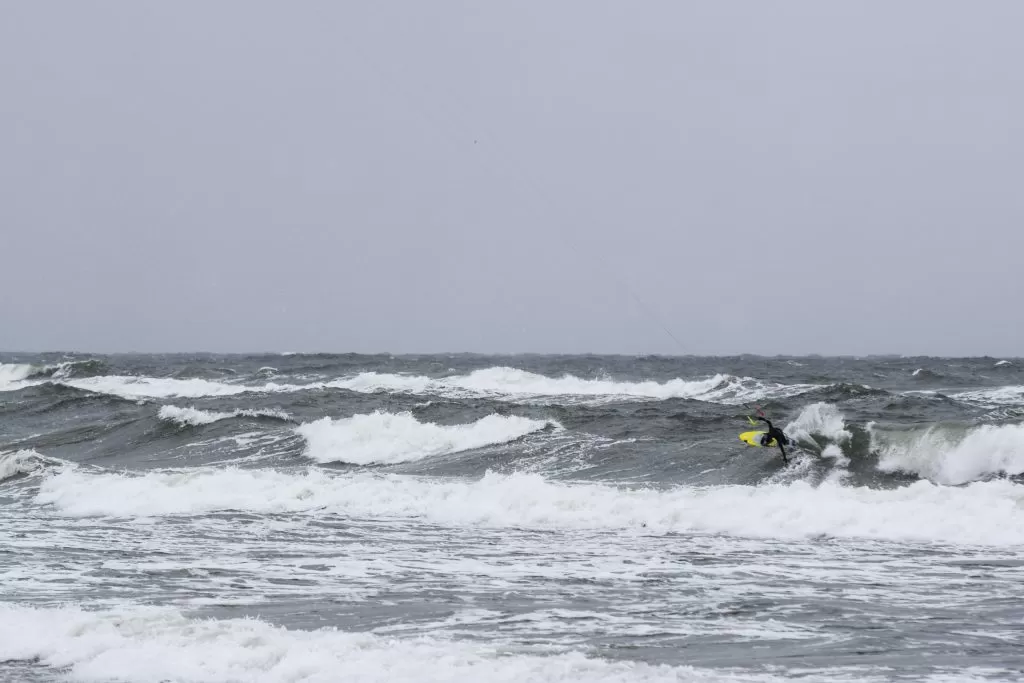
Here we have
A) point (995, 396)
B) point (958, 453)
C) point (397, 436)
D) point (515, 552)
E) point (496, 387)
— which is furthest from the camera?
point (496, 387)

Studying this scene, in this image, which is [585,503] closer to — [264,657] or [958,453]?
[264,657]

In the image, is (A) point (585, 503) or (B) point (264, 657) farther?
(A) point (585, 503)

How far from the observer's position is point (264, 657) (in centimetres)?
592

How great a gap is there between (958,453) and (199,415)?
16.0m

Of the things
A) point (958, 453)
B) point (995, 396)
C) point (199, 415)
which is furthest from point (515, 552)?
point (995, 396)

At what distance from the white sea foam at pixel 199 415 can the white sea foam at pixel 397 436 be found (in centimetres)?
242

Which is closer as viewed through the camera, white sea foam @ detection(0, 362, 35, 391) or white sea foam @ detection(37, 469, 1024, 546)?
white sea foam @ detection(37, 469, 1024, 546)

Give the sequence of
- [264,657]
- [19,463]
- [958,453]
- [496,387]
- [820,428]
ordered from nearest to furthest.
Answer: [264,657] → [958,453] → [19,463] → [820,428] → [496,387]

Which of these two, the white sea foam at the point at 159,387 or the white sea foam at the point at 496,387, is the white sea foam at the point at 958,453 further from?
the white sea foam at the point at 159,387

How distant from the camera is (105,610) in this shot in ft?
23.2

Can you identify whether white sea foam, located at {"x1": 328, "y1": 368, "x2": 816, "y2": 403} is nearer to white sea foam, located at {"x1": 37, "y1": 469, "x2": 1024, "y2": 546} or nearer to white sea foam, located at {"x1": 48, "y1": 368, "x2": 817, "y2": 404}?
white sea foam, located at {"x1": 48, "y1": 368, "x2": 817, "y2": 404}

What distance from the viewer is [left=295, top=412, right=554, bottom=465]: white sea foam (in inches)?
690

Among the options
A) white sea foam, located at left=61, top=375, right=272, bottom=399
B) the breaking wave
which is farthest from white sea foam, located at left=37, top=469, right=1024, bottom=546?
white sea foam, located at left=61, top=375, right=272, bottom=399

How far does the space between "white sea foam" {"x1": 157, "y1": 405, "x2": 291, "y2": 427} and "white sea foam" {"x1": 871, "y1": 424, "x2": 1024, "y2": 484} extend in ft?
45.4
